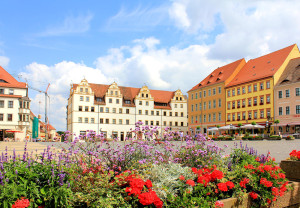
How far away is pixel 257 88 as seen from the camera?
48.8 meters

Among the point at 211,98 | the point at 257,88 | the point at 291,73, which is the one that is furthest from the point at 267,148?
the point at 211,98

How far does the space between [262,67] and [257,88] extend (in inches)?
182

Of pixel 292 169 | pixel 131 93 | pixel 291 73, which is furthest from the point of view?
pixel 131 93

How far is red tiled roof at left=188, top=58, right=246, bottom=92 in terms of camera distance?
57.2 m

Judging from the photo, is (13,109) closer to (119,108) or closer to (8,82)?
(8,82)

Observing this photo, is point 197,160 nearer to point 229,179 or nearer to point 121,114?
point 229,179

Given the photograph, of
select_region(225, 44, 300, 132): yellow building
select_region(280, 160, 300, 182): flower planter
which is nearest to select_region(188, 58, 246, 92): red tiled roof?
select_region(225, 44, 300, 132): yellow building

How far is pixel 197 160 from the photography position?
632 centimetres

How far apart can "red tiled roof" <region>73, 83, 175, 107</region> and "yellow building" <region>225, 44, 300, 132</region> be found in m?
20.7

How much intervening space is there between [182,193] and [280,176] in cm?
194

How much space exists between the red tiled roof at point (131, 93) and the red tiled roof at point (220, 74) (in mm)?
10088

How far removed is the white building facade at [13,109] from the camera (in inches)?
2050

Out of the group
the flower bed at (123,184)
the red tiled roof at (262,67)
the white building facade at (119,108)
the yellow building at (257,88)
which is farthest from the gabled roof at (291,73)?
the flower bed at (123,184)

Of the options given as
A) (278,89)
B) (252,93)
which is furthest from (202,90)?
(278,89)
